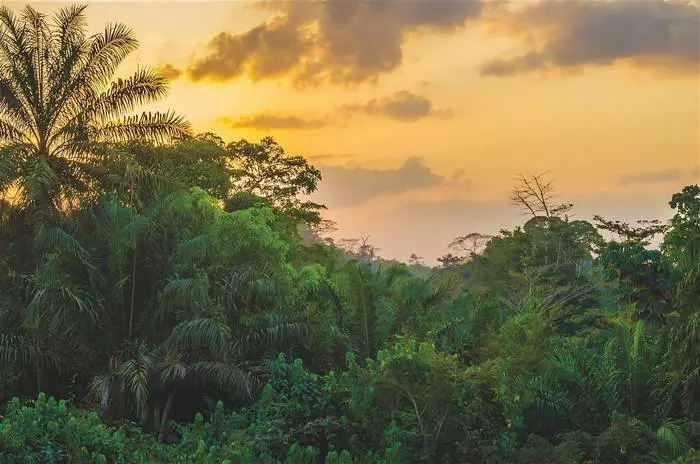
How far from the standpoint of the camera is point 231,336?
1714cm

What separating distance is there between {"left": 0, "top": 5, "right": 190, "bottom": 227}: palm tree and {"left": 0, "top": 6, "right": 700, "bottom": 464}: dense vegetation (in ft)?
0.16

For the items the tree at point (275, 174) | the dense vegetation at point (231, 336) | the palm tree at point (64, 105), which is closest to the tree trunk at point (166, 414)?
the dense vegetation at point (231, 336)

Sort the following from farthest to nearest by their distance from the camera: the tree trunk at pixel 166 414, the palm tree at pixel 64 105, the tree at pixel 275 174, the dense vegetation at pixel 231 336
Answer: the tree at pixel 275 174, the palm tree at pixel 64 105, the tree trunk at pixel 166 414, the dense vegetation at pixel 231 336

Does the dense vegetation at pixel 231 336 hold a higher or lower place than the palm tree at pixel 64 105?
lower

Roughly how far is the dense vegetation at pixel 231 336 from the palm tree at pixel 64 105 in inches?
1.9

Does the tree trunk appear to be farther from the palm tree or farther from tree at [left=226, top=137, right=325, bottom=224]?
tree at [left=226, top=137, right=325, bottom=224]

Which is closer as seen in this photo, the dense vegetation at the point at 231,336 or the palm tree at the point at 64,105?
the dense vegetation at the point at 231,336

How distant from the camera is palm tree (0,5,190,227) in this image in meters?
19.0

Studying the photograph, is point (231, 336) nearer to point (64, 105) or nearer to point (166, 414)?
point (166, 414)

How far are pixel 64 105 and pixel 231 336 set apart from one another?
7.23m

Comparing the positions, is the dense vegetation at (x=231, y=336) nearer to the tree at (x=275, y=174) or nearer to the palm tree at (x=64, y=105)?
the palm tree at (x=64, y=105)

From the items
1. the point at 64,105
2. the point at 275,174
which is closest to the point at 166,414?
the point at 64,105

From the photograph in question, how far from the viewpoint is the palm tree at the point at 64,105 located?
19031 millimetres

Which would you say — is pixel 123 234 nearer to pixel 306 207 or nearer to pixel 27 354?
pixel 27 354
